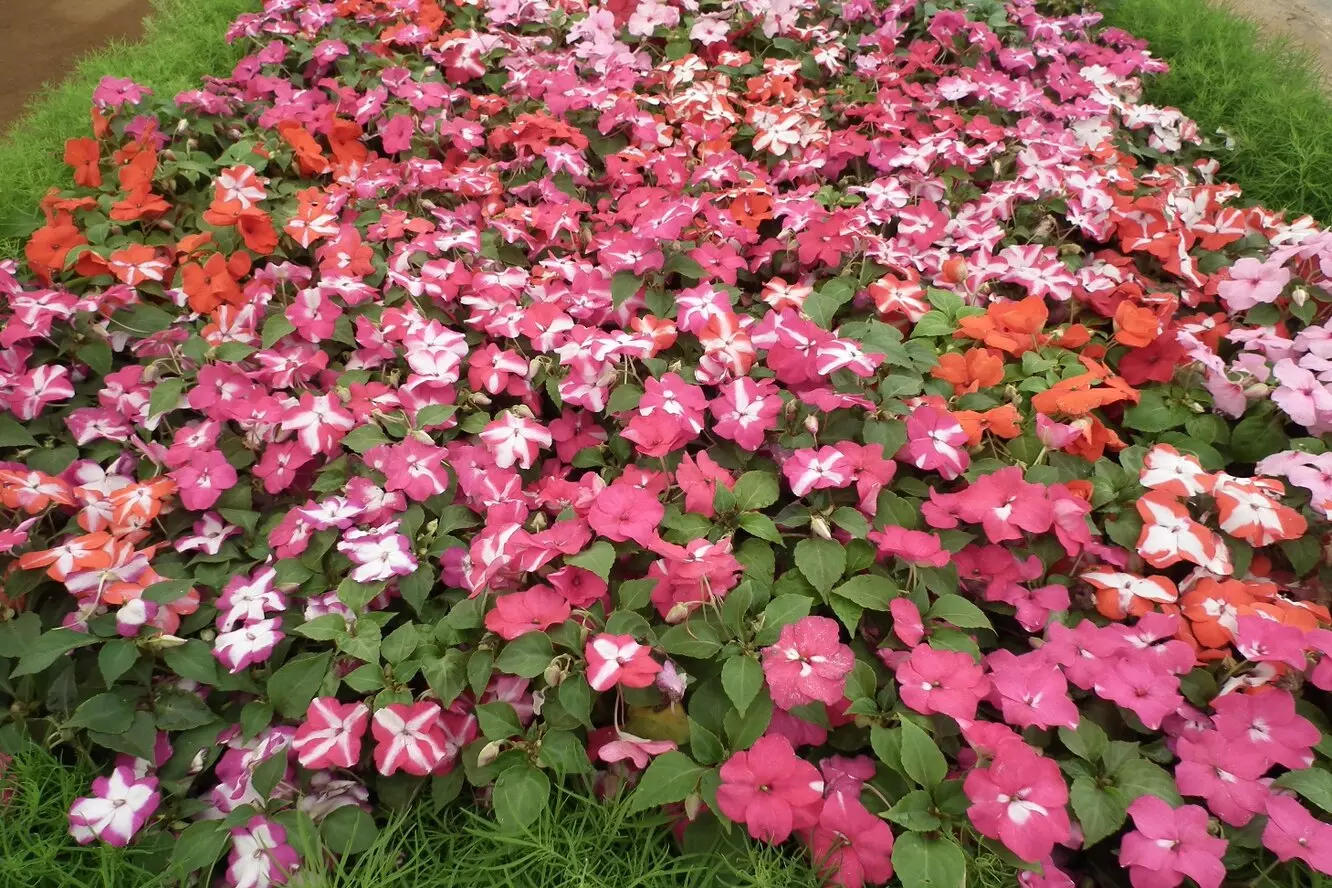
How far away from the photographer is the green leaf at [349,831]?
127cm

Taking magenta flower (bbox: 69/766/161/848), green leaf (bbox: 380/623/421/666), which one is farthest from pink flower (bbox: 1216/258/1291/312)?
magenta flower (bbox: 69/766/161/848)

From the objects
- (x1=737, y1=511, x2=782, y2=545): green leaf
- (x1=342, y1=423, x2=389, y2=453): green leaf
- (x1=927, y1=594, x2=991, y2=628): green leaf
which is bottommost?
(x1=927, y1=594, x2=991, y2=628): green leaf

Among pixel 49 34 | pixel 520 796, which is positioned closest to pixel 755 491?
pixel 520 796

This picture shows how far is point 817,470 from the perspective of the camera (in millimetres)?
1448

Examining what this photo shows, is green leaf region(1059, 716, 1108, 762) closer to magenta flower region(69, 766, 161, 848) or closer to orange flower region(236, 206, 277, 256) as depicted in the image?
magenta flower region(69, 766, 161, 848)

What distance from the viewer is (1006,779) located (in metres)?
→ 1.09

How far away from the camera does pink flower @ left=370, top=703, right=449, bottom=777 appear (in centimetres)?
125

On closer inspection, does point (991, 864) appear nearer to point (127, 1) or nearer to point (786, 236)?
point (786, 236)

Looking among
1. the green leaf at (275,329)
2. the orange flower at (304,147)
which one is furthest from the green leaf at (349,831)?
→ the orange flower at (304,147)

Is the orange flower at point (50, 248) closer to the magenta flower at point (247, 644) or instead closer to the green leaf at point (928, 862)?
the magenta flower at point (247, 644)

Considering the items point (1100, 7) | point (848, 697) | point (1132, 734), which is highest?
point (1100, 7)

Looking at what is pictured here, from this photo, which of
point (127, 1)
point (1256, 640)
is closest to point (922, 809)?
point (1256, 640)

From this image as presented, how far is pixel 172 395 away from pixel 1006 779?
6.06 feet

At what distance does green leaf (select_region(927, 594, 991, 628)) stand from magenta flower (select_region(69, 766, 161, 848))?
1.37m
